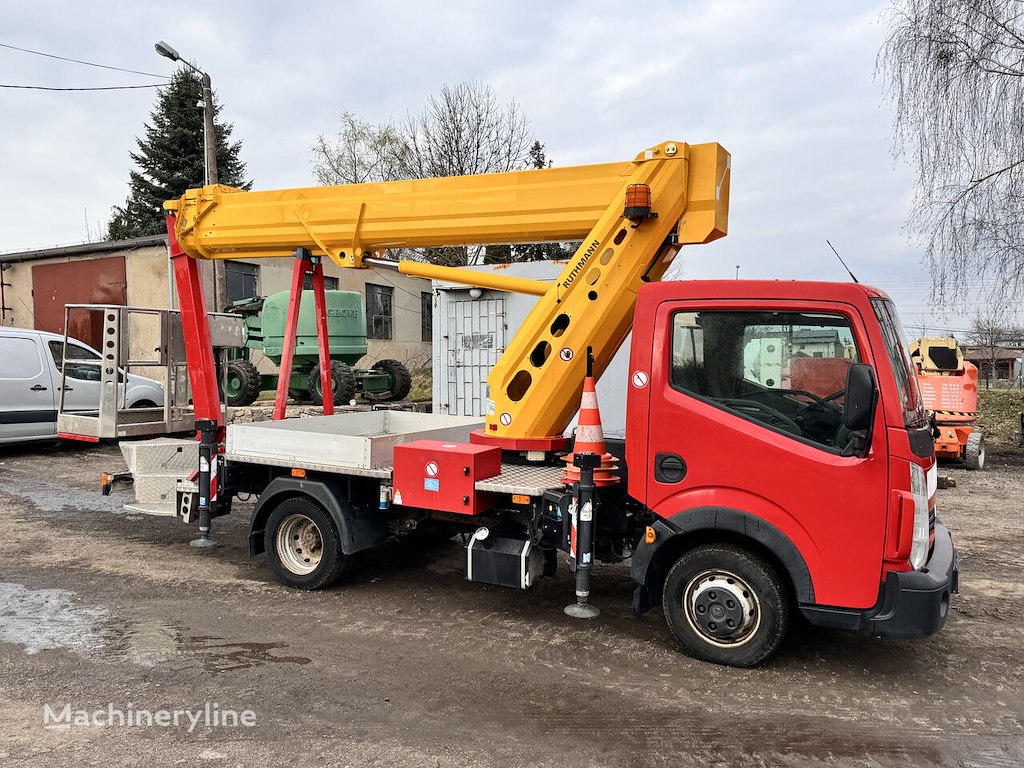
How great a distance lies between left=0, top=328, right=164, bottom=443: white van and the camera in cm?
1178

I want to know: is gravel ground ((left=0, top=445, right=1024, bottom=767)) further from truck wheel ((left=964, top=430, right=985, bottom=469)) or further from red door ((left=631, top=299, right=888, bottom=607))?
truck wheel ((left=964, top=430, right=985, bottom=469))

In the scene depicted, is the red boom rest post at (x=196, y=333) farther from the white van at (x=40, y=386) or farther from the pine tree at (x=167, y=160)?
the pine tree at (x=167, y=160)

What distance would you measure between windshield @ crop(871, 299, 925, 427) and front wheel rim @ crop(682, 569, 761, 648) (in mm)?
1290

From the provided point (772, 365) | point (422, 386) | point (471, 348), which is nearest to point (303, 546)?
point (772, 365)

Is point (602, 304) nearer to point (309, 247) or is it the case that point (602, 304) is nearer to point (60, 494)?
point (309, 247)

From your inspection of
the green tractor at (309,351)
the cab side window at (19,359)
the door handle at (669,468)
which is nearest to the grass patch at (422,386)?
the green tractor at (309,351)

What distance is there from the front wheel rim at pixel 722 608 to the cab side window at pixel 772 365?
0.93 m

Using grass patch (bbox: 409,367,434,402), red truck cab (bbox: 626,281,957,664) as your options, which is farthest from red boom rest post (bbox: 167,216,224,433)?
grass patch (bbox: 409,367,434,402)

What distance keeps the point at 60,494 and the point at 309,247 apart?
5.71 m

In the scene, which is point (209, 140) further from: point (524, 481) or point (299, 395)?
point (524, 481)

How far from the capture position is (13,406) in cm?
1184

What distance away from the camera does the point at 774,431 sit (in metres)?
4.18

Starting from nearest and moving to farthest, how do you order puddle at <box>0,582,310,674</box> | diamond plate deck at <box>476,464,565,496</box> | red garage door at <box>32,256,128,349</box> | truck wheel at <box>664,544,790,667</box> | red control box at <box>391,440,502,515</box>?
truck wheel at <box>664,544,790,667</box>, puddle at <box>0,582,310,674</box>, diamond plate deck at <box>476,464,565,496</box>, red control box at <box>391,440,502,515</box>, red garage door at <box>32,256,128,349</box>

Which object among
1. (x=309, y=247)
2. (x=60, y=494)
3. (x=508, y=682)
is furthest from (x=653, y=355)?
(x=60, y=494)
